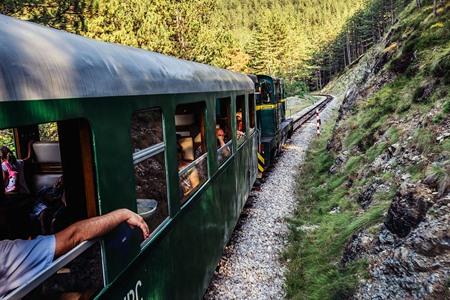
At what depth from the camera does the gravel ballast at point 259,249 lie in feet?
19.3

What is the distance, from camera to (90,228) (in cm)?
223

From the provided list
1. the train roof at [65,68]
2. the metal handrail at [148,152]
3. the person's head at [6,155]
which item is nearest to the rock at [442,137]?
the train roof at [65,68]

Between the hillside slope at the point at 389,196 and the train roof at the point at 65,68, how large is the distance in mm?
3186

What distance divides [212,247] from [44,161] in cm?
254

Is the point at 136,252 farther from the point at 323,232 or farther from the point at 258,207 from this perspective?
the point at 258,207

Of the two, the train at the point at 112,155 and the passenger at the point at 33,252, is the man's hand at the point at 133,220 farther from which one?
the passenger at the point at 33,252

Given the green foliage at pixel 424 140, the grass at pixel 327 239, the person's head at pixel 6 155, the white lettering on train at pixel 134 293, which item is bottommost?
the grass at pixel 327 239

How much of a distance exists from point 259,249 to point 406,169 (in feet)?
A: 9.69

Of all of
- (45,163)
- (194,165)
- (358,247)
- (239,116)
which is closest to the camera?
(45,163)

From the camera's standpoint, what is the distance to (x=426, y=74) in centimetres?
963

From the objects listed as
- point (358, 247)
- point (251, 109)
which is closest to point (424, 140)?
point (358, 247)

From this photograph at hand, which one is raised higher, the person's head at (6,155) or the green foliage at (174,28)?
the green foliage at (174,28)

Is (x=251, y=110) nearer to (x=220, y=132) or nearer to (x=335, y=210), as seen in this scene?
(x=335, y=210)

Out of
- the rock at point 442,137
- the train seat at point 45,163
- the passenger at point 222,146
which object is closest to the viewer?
the train seat at point 45,163
